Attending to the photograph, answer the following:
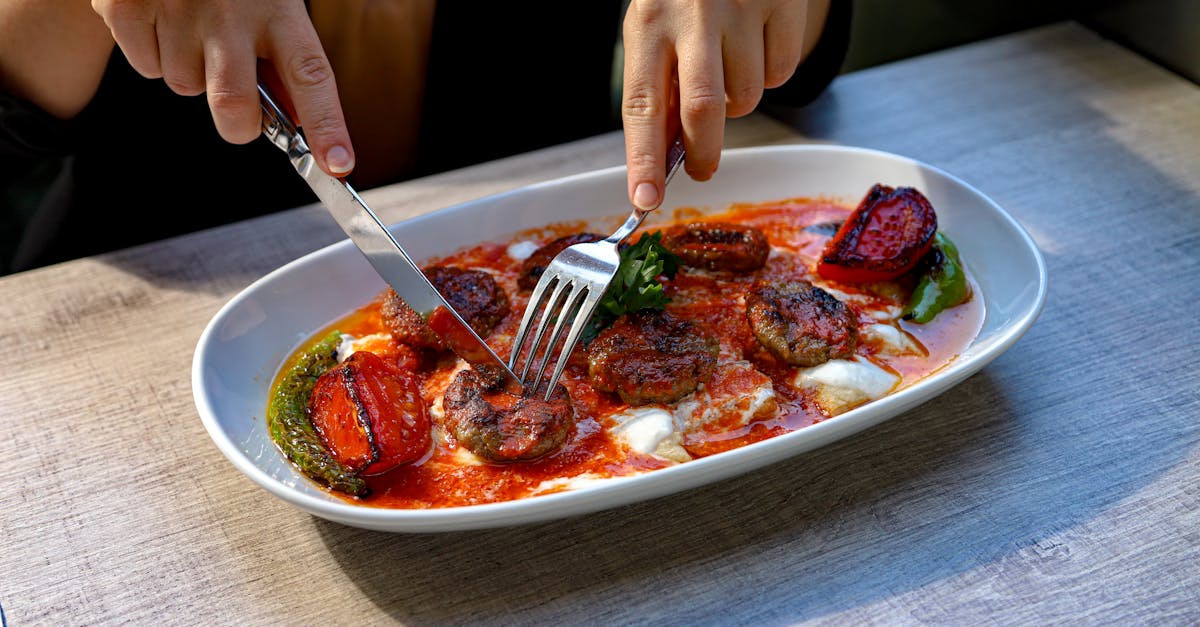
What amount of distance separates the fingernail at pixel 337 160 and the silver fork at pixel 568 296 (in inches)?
17.6

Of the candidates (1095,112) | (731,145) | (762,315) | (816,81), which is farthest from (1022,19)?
(762,315)

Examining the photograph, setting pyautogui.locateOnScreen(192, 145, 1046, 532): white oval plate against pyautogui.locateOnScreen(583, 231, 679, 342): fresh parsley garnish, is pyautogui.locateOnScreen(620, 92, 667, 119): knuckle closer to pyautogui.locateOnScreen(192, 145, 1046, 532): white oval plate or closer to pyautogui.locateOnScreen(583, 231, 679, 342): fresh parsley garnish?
pyautogui.locateOnScreen(583, 231, 679, 342): fresh parsley garnish

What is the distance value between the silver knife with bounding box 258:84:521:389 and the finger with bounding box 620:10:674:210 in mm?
451

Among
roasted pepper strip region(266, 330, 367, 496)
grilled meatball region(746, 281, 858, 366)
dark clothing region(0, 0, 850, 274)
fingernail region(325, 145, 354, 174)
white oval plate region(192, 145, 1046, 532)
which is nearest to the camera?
white oval plate region(192, 145, 1046, 532)

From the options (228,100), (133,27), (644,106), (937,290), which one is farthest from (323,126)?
(937,290)

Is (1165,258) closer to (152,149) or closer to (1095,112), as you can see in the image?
(1095,112)

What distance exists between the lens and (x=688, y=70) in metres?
2.12

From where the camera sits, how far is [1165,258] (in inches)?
101

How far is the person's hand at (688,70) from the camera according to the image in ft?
6.89

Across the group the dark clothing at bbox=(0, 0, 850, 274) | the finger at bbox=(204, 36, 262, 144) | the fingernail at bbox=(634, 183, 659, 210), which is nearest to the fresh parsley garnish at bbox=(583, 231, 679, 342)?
the fingernail at bbox=(634, 183, 659, 210)

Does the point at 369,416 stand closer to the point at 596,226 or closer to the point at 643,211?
the point at 643,211

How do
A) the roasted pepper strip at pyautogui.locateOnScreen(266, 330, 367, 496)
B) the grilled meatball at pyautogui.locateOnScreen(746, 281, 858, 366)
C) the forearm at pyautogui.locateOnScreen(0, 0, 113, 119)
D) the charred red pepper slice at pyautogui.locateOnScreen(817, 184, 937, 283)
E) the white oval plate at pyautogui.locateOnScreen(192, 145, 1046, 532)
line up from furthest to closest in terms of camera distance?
the forearm at pyautogui.locateOnScreen(0, 0, 113, 119), the charred red pepper slice at pyautogui.locateOnScreen(817, 184, 937, 283), the grilled meatball at pyautogui.locateOnScreen(746, 281, 858, 366), the roasted pepper strip at pyautogui.locateOnScreen(266, 330, 367, 496), the white oval plate at pyautogui.locateOnScreen(192, 145, 1046, 532)

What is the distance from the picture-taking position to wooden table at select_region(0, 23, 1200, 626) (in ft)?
5.77

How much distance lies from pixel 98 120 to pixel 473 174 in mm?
1135
